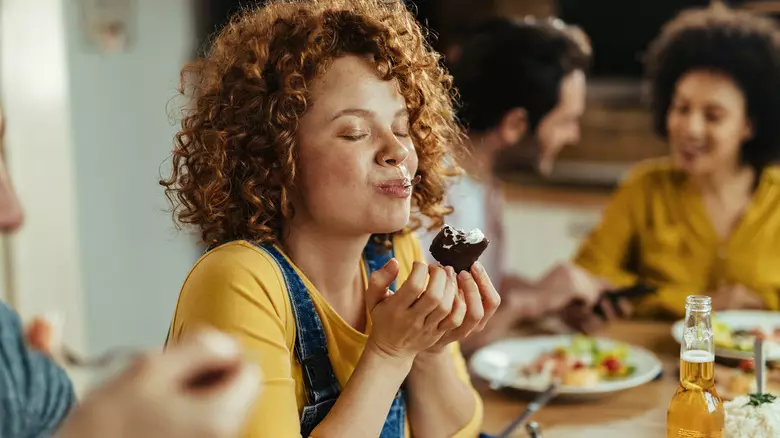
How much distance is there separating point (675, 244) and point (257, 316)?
5.57 ft

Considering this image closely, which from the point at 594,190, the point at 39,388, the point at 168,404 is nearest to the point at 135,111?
the point at 594,190

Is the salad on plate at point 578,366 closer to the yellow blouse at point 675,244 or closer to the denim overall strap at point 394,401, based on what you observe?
the denim overall strap at point 394,401

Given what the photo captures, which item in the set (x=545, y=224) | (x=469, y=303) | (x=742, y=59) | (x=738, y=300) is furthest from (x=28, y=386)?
(x=545, y=224)

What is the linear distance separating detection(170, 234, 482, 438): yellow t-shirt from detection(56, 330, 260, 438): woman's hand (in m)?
0.43

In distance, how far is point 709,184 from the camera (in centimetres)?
236

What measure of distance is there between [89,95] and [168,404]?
3.73 metres

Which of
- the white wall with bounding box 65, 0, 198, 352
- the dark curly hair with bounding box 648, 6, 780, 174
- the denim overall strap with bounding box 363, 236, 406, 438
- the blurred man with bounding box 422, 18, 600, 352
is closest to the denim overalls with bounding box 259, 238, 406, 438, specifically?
the denim overall strap with bounding box 363, 236, 406, 438

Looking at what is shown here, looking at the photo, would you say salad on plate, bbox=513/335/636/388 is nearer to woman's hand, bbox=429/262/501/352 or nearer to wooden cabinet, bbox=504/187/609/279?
woman's hand, bbox=429/262/501/352

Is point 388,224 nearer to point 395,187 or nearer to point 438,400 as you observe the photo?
point 395,187

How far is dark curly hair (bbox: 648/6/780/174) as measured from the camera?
7.61 feet

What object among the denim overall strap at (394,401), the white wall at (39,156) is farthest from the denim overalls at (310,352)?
the white wall at (39,156)

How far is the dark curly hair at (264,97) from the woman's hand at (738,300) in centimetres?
128

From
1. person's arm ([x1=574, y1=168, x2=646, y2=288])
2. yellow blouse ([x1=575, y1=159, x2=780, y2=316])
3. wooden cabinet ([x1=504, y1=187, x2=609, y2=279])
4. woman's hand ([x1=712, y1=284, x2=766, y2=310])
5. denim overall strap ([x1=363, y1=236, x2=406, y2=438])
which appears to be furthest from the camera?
wooden cabinet ([x1=504, y1=187, x2=609, y2=279])

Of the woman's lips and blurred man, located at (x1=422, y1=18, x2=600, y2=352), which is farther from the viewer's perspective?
blurred man, located at (x1=422, y1=18, x2=600, y2=352)
